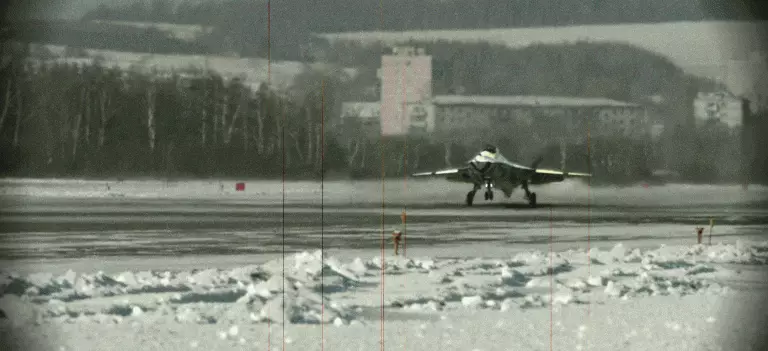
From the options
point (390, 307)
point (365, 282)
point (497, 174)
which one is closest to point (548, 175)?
point (497, 174)

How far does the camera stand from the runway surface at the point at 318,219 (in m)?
18.6

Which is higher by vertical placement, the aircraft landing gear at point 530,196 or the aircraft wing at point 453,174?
the aircraft wing at point 453,174

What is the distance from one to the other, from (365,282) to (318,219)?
372 inches

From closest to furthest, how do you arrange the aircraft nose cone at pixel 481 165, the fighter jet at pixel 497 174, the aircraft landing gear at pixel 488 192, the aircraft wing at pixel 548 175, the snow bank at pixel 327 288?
the snow bank at pixel 327 288 → the aircraft nose cone at pixel 481 165 → the fighter jet at pixel 497 174 → the aircraft landing gear at pixel 488 192 → the aircraft wing at pixel 548 175

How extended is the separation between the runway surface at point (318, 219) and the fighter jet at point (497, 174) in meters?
0.53

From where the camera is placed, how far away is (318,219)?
23547mm

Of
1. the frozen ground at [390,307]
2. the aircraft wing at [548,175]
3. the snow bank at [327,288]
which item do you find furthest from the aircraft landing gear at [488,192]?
the frozen ground at [390,307]

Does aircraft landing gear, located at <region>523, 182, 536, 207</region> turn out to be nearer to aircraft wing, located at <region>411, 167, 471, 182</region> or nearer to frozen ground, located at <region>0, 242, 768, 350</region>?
aircraft wing, located at <region>411, 167, 471, 182</region>

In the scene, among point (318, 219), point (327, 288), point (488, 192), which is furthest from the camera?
point (488, 192)

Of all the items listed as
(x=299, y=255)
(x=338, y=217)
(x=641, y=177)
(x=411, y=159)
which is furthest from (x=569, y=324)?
(x=641, y=177)

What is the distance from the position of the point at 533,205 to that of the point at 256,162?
947 centimetres

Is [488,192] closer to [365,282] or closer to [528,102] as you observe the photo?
[528,102]

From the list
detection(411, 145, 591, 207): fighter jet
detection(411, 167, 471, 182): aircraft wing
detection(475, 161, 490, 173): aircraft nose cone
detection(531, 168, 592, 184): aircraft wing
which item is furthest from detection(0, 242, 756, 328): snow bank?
detection(531, 168, 592, 184): aircraft wing

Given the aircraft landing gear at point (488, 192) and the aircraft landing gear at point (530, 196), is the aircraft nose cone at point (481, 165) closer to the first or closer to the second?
the aircraft landing gear at point (488, 192)
